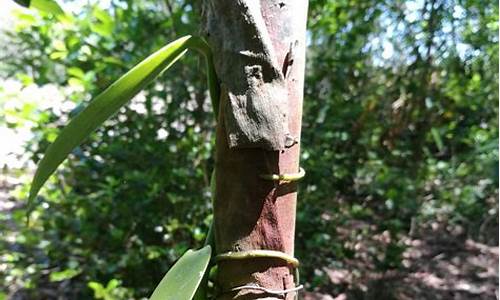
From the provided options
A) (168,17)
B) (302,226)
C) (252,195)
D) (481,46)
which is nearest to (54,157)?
(252,195)

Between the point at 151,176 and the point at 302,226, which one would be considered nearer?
the point at 151,176

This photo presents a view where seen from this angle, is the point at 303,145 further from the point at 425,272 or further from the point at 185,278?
the point at 185,278

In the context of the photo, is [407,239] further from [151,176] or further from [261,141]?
[261,141]

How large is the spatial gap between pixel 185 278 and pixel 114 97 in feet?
0.47

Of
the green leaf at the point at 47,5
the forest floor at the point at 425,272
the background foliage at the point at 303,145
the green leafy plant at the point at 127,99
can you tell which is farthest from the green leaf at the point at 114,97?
the forest floor at the point at 425,272

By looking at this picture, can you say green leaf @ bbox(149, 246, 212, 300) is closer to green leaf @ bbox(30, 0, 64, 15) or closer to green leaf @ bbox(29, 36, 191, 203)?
green leaf @ bbox(29, 36, 191, 203)

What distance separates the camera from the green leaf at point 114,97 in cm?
41

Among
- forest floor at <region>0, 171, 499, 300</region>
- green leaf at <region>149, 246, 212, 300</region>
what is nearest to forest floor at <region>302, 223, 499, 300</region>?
forest floor at <region>0, 171, 499, 300</region>

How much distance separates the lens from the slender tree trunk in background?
359 millimetres

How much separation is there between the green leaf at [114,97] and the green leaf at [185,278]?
121 mm

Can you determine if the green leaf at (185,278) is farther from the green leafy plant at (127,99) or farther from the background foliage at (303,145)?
the background foliage at (303,145)

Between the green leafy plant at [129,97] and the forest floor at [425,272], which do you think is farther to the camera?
the forest floor at [425,272]

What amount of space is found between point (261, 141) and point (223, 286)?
0.11m

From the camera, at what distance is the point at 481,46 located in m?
1.91
